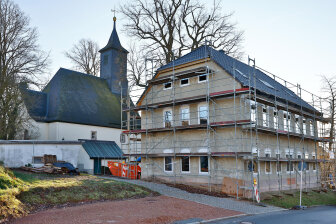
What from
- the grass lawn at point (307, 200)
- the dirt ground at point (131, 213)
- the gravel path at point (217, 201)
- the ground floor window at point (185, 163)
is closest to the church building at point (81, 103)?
the ground floor window at point (185, 163)

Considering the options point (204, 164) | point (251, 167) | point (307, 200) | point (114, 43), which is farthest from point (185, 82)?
point (114, 43)

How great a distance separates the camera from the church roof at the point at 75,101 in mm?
34594

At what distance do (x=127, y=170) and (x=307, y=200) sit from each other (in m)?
A: 13.7

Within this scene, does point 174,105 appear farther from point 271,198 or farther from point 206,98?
point 271,198

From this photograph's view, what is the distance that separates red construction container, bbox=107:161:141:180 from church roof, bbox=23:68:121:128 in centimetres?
792

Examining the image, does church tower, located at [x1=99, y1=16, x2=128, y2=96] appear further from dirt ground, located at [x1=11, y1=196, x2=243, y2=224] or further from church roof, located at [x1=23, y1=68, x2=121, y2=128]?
dirt ground, located at [x1=11, y1=196, x2=243, y2=224]

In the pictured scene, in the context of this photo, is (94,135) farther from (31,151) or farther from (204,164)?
(204,164)

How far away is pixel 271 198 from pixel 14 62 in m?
22.0

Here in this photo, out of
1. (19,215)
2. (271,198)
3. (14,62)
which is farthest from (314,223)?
(14,62)

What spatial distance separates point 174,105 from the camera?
26.0m

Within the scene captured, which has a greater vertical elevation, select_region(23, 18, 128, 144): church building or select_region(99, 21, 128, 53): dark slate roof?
select_region(99, 21, 128, 53): dark slate roof

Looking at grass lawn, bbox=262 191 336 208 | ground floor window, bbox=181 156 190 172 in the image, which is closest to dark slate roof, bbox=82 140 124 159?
ground floor window, bbox=181 156 190 172

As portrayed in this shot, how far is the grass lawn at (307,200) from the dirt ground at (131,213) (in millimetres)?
5921

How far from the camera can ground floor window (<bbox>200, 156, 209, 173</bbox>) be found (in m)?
23.7
